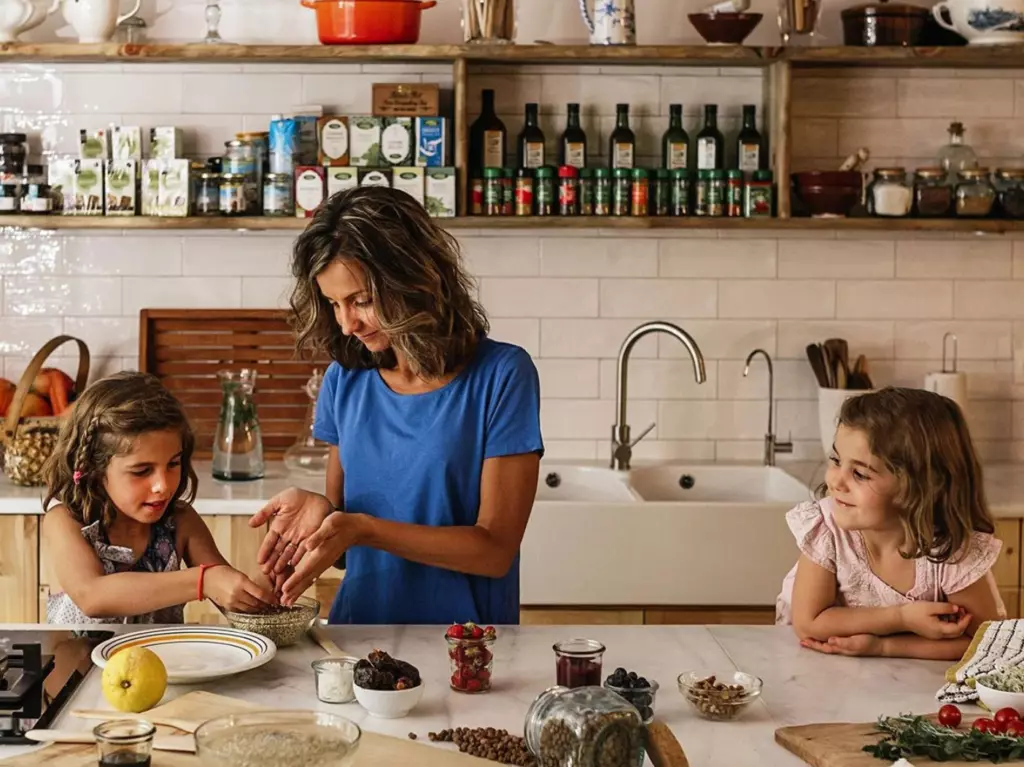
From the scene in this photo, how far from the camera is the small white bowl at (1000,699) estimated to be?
193 cm

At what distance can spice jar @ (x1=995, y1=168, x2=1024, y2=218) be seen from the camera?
13.3 feet

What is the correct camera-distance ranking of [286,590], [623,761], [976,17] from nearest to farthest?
1. [623,761]
2. [286,590]
3. [976,17]

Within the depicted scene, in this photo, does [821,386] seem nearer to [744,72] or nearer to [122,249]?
[744,72]

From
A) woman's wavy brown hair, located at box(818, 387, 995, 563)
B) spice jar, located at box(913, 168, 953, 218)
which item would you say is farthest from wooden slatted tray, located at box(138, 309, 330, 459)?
woman's wavy brown hair, located at box(818, 387, 995, 563)

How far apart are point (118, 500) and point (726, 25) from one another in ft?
7.62

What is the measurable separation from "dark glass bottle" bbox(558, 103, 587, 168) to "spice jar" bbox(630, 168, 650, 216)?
179 mm

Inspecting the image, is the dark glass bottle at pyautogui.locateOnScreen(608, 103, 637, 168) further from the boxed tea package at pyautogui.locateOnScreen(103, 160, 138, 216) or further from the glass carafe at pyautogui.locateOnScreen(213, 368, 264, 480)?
the boxed tea package at pyautogui.locateOnScreen(103, 160, 138, 216)

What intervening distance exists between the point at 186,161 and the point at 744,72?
66.3 inches

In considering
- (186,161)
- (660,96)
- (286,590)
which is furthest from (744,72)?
(286,590)

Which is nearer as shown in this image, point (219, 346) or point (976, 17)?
point (976, 17)

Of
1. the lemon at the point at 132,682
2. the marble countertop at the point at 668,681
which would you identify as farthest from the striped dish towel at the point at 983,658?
the lemon at the point at 132,682

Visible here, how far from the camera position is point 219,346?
426cm

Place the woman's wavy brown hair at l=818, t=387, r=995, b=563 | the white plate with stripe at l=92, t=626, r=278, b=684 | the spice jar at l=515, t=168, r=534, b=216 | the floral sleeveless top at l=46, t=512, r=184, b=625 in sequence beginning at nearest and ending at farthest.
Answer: the white plate with stripe at l=92, t=626, r=278, b=684 → the woman's wavy brown hair at l=818, t=387, r=995, b=563 → the floral sleeveless top at l=46, t=512, r=184, b=625 → the spice jar at l=515, t=168, r=534, b=216

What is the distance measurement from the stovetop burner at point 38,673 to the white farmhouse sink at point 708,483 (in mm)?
2191
